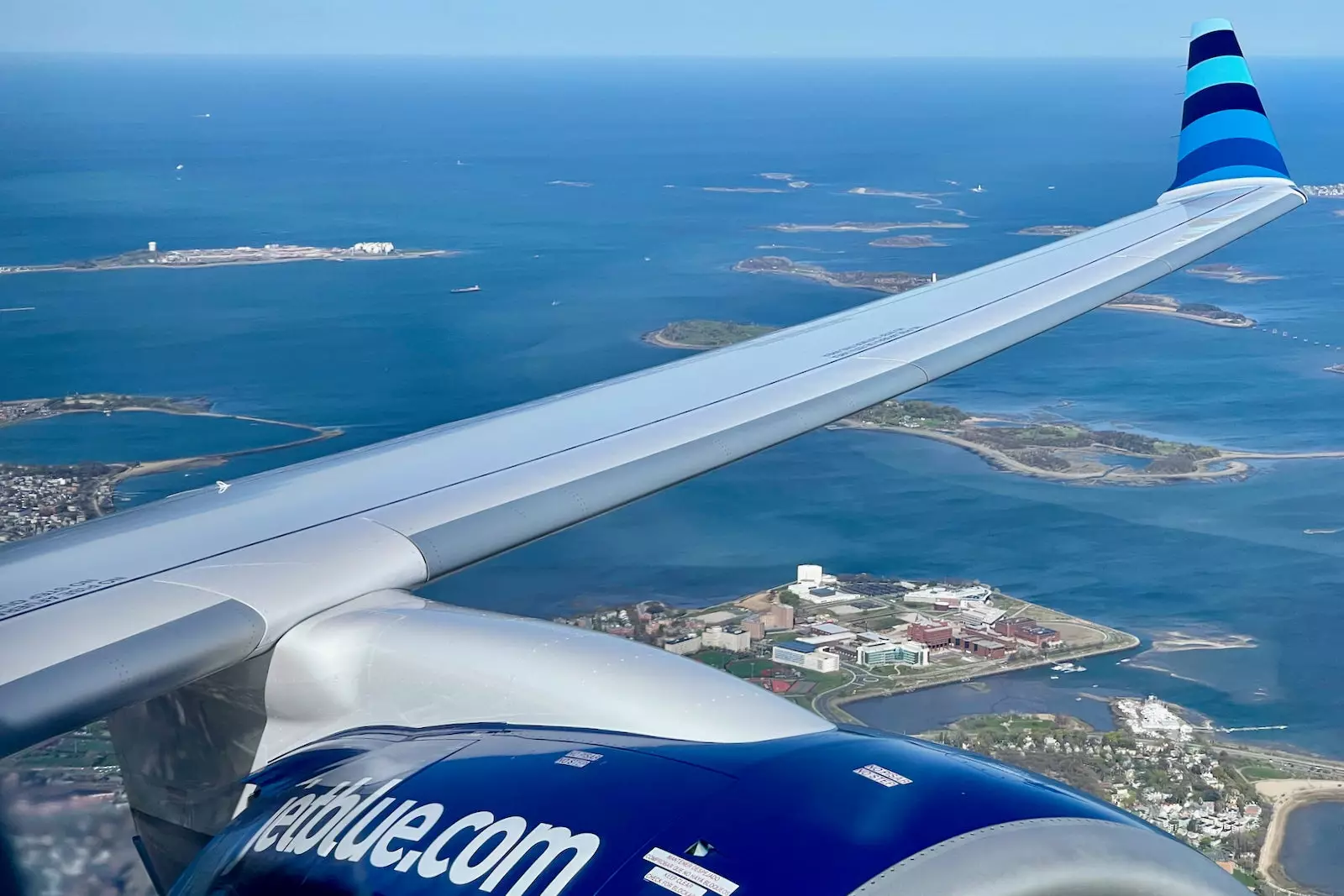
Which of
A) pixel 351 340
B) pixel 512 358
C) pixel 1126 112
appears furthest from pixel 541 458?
pixel 1126 112

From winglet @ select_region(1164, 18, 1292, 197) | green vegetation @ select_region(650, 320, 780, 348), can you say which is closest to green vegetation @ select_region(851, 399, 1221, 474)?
green vegetation @ select_region(650, 320, 780, 348)

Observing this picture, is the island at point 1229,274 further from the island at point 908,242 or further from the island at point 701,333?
the island at point 701,333

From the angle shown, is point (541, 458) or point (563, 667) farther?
point (541, 458)

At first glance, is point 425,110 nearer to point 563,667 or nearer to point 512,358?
point 512,358

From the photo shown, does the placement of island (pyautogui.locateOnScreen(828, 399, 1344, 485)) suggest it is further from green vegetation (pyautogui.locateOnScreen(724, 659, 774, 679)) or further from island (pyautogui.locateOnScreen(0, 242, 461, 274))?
island (pyautogui.locateOnScreen(0, 242, 461, 274))

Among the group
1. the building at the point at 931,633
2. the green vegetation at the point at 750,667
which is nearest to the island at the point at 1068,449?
the building at the point at 931,633

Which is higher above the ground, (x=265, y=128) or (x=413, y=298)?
(x=265, y=128)
